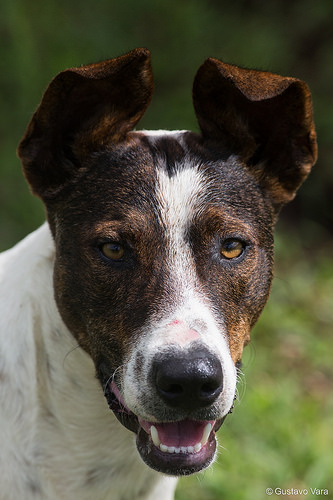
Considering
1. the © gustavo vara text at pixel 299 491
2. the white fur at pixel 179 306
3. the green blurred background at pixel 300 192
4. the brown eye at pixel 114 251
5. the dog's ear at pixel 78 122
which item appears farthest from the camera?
the green blurred background at pixel 300 192

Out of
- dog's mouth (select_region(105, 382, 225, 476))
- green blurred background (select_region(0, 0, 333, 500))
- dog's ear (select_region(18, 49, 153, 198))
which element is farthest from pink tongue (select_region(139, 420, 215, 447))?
green blurred background (select_region(0, 0, 333, 500))

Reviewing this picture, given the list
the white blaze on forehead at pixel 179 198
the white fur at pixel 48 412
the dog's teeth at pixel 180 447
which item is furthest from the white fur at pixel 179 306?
the white fur at pixel 48 412

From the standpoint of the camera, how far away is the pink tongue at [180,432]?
9.09 feet

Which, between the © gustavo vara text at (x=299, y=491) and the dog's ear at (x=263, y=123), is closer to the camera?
the dog's ear at (x=263, y=123)

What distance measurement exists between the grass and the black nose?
41.8 inches

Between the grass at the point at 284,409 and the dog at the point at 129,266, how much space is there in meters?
0.88

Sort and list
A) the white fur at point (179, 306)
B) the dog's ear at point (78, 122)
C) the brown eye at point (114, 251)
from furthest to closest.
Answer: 1. the dog's ear at point (78, 122)
2. the brown eye at point (114, 251)
3. the white fur at point (179, 306)

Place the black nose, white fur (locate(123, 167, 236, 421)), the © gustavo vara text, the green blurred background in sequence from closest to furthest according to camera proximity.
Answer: the black nose, white fur (locate(123, 167, 236, 421)), the © gustavo vara text, the green blurred background

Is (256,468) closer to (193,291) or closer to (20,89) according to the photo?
(193,291)

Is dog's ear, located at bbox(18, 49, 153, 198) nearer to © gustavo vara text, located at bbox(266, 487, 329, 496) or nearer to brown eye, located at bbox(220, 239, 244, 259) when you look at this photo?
brown eye, located at bbox(220, 239, 244, 259)

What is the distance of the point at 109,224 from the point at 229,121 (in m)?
0.74

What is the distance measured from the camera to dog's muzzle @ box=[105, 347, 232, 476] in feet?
8.33

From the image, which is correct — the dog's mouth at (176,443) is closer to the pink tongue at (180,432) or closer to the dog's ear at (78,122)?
the pink tongue at (180,432)

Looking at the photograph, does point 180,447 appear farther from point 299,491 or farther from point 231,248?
point 299,491
